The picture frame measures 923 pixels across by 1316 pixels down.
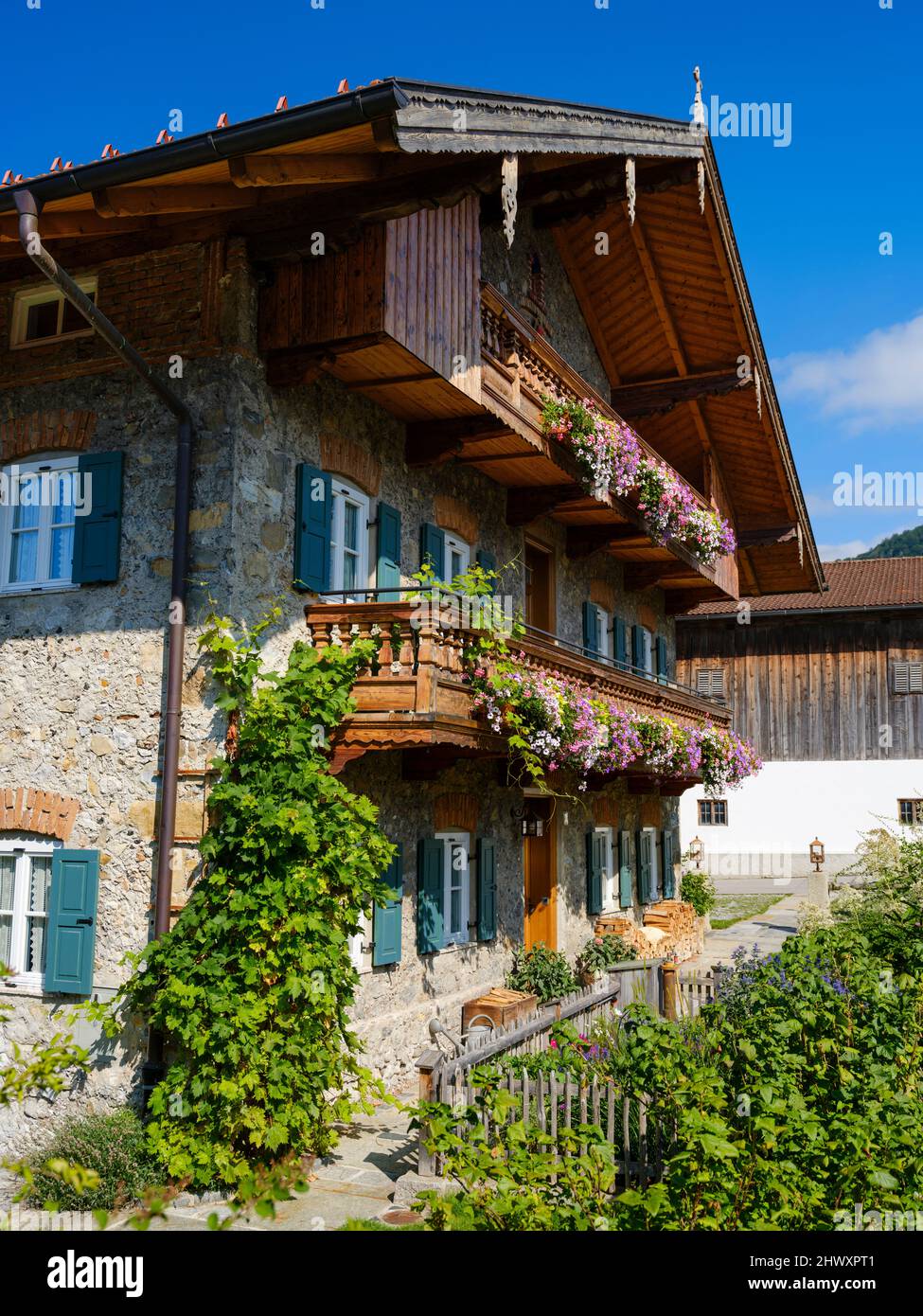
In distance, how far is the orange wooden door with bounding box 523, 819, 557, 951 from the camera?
15.1m

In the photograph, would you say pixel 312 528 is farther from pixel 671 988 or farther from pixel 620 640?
pixel 620 640

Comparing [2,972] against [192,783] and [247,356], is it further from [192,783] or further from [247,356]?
[247,356]

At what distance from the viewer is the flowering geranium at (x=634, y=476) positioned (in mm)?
12430

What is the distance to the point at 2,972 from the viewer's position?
8.51m

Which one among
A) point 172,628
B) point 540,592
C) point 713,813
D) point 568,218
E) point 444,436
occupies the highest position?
point 568,218

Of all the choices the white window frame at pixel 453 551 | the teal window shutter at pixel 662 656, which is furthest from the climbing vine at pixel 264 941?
the teal window shutter at pixel 662 656

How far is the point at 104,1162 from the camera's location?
795 cm

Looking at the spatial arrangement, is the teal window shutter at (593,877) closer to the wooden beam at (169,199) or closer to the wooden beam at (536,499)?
the wooden beam at (536,499)

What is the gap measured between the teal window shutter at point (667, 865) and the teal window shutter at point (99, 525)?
13.8 m

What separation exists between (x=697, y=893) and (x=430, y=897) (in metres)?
12.7

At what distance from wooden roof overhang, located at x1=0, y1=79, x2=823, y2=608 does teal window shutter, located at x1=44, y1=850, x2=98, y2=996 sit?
199 inches

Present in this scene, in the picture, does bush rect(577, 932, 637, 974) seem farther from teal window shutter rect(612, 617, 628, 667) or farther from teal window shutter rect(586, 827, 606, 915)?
teal window shutter rect(612, 617, 628, 667)

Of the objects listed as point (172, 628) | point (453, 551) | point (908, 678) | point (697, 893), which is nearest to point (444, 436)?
point (453, 551)

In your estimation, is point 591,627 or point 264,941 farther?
point 591,627
